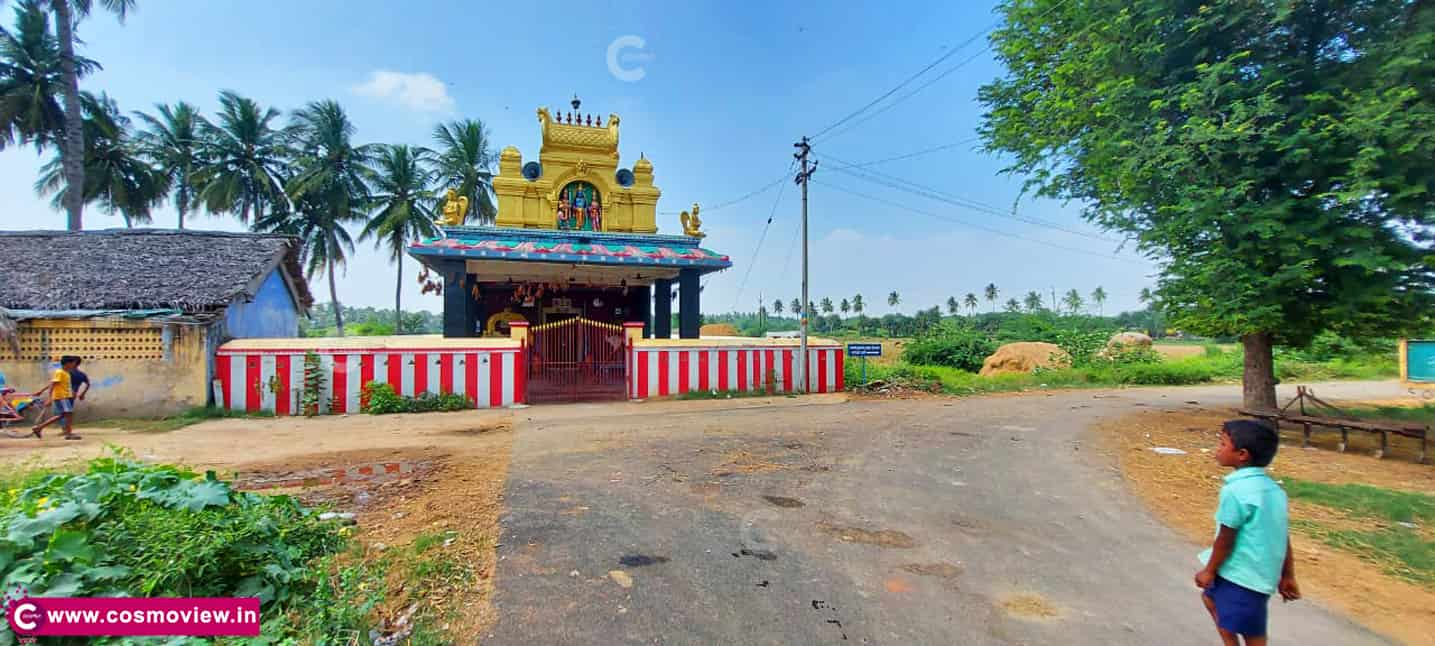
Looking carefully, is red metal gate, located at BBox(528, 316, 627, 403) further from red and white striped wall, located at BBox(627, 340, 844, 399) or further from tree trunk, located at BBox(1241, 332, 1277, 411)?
tree trunk, located at BBox(1241, 332, 1277, 411)

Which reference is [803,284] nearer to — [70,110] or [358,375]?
[358,375]

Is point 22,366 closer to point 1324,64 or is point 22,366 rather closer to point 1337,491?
point 1337,491

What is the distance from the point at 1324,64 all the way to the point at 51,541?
13.1m

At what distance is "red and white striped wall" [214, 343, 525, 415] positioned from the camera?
10.6 meters

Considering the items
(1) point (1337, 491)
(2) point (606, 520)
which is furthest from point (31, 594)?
(1) point (1337, 491)

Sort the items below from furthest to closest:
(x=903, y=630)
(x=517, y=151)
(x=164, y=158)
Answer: (x=164, y=158)
(x=517, y=151)
(x=903, y=630)

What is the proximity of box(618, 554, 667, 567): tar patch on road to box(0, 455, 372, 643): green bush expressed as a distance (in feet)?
4.90

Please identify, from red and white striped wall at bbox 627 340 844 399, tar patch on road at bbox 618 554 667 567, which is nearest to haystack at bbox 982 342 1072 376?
red and white striped wall at bbox 627 340 844 399

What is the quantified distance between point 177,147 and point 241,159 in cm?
264

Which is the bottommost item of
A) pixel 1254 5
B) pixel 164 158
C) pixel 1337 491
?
pixel 1337 491

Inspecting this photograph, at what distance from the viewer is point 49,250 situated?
1176 cm

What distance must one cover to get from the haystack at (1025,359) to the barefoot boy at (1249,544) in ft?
64.7

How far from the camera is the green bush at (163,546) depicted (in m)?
2.40

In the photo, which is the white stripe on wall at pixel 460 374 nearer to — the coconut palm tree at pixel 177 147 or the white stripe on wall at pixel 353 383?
the white stripe on wall at pixel 353 383
